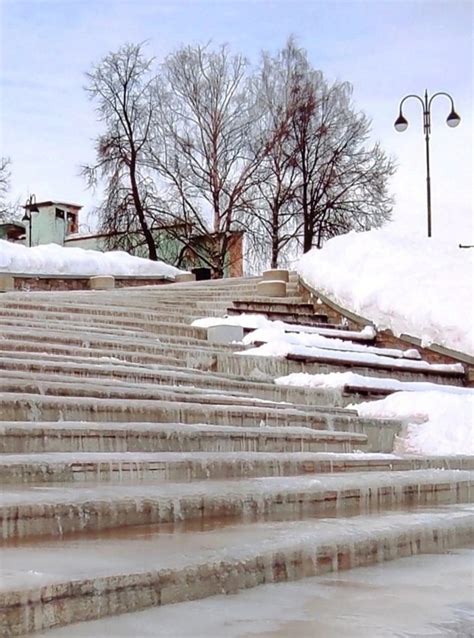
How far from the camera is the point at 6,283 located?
46.9 ft

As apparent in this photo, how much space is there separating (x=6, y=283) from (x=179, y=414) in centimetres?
992

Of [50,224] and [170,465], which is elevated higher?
[50,224]

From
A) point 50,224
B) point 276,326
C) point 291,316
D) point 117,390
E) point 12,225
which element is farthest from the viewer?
point 50,224

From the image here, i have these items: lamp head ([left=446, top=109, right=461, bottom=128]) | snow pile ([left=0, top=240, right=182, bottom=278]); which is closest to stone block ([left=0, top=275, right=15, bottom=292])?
snow pile ([left=0, top=240, right=182, bottom=278])

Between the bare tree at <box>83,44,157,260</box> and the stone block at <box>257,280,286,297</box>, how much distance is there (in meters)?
12.4

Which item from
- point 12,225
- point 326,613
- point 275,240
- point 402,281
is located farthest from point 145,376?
point 12,225

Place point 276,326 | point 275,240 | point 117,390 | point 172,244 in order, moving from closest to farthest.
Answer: point 117,390, point 276,326, point 275,240, point 172,244

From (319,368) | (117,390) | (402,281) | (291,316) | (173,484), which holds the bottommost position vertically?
(173,484)

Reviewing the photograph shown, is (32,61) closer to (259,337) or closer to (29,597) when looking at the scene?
(259,337)

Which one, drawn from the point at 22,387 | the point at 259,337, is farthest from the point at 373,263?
the point at 22,387

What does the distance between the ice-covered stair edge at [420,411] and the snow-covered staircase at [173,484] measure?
22 centimetres

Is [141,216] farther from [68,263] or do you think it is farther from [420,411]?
[420,411]

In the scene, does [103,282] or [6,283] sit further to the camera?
[103,282]

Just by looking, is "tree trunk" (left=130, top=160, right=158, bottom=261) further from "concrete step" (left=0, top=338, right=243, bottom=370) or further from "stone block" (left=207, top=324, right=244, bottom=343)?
"concrete step" (left=0, top=338, right=243, bottom=370)
